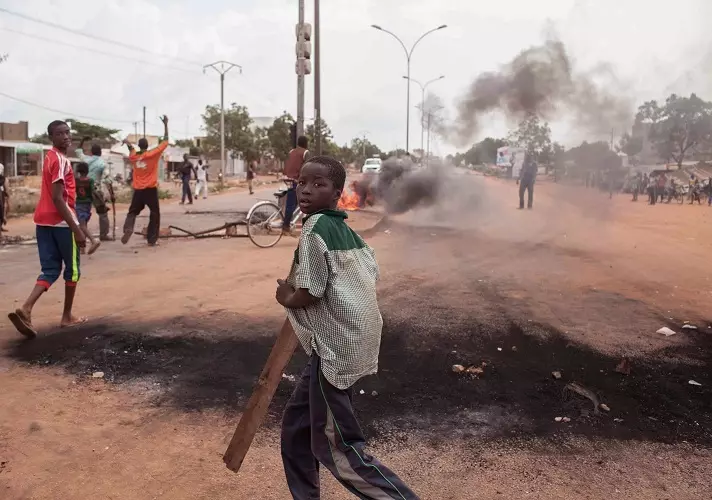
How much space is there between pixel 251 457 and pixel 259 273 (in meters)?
4.92

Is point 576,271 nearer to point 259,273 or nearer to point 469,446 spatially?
point 259,273

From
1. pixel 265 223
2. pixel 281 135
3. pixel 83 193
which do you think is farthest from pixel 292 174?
pixel 281 135

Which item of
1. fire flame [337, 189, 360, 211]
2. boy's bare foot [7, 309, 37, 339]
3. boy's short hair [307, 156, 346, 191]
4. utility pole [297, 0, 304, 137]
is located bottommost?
boy's bare foot [7, 309, 37, 339]

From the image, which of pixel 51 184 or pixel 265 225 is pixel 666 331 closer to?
pixel 51 184

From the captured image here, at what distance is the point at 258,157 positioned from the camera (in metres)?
61.7

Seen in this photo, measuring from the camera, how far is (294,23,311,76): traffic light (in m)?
13.6

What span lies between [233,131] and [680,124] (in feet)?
161

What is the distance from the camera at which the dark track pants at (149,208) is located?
9.90m

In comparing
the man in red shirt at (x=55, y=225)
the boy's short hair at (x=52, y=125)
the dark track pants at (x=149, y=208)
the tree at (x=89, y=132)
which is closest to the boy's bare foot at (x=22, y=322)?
→ the man in red shirt at (x=55, y=225)

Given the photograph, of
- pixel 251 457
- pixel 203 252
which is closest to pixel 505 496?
pixel 251 457

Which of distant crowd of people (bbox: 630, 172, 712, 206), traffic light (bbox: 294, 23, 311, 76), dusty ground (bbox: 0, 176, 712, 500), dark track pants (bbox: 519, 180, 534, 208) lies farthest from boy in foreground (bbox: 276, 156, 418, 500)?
distant crowd of people (bbox: 630, 172, 712, 206)

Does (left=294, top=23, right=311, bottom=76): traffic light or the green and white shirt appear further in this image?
(left=294, top=23, right=311, bottom=76): traffic light

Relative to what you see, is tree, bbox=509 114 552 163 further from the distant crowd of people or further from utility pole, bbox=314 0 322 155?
the distant crowd of people

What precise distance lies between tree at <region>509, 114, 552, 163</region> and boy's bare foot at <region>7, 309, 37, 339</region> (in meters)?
12.8
